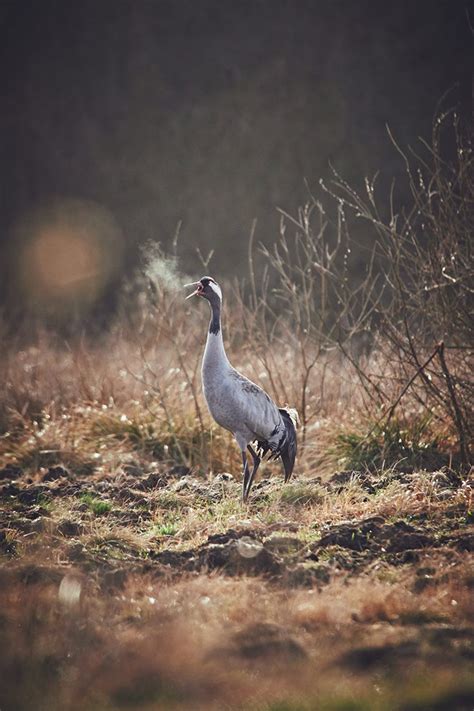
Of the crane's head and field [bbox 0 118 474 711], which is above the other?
the crane's head

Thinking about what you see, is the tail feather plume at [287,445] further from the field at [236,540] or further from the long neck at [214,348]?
the long neck at [214,348]

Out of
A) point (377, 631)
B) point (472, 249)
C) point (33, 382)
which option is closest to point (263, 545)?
point (377, 631)

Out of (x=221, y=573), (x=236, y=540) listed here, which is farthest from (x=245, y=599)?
(x=236, y=540)

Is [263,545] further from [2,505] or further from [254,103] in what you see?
[254,103]

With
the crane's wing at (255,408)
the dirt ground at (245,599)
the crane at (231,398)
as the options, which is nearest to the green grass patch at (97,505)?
the dirt ground at (245,599)

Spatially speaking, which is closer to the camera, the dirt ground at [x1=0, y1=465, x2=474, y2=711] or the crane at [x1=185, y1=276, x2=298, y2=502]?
the dirt ground at [x1=0, y1=465, x2=474, y2=711]

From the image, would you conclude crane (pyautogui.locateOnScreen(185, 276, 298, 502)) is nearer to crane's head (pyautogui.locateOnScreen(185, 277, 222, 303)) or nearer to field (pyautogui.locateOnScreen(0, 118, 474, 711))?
crane's head (pyautogui.locateOnScreen(185, 277, 222, 303))

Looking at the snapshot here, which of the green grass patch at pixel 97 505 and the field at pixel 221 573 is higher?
the field at pixel 221 573

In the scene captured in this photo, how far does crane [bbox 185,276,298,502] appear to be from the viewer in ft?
15.6

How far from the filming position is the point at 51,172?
60.7 feet

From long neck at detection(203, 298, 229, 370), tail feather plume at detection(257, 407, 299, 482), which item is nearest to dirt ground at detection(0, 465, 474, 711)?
tail feather plume at detection(257, 407, 299, 482)

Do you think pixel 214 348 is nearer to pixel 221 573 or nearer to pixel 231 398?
pixel 231 398

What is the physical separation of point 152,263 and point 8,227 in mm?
12380

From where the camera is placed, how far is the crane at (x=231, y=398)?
15.6 feet
